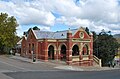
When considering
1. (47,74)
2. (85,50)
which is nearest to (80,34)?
(85,50)

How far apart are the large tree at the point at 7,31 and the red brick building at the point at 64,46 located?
9739mm

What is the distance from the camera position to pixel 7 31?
228ft

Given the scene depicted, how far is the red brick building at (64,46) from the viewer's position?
54844mm

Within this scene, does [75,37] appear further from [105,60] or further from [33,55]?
[105,60]

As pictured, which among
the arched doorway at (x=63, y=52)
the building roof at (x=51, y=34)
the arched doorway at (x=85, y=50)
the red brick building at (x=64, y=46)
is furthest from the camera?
the arched doorway at (x=85, y=50)

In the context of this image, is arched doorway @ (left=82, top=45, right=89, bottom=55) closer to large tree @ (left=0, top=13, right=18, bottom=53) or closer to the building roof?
the building roof

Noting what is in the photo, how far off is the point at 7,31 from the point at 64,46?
742 inches

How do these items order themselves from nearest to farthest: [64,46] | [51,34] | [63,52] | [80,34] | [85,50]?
1. [80,34]
2. [64,46]
3. [63,52]
4. [85,50]
5. [51,34]

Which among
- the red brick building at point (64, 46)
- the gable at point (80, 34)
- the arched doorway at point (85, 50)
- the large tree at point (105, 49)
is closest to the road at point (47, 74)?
the red brick building at point (64, 46)

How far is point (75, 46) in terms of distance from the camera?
59.6m

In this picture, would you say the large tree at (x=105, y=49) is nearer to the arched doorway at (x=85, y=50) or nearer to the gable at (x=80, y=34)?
the arched doorway at (x=85, y=50)

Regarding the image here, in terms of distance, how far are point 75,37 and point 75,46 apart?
4.41 meters

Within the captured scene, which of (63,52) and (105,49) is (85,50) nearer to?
(63,52)

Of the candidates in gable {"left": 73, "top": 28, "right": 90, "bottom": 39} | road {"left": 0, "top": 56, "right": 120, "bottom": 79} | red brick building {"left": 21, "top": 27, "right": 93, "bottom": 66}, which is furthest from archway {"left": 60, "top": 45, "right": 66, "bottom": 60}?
road {"left": 0, "top": 56, "right": 120, "bottom": 79}
